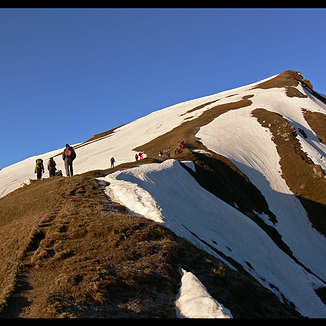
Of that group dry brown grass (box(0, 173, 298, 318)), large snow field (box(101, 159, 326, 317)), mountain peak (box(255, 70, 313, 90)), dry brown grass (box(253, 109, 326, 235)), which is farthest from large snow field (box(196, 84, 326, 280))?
dry brown grass (box(0, 173, 298, 318))

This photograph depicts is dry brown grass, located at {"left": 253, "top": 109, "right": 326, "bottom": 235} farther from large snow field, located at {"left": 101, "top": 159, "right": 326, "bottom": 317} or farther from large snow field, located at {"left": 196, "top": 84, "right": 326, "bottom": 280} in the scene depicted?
large snow field, located at {"left": 101, "top": 159, "right": 326, "bottom": 317}

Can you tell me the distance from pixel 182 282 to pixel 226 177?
40.5 meters

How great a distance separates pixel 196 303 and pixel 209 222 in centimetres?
1920

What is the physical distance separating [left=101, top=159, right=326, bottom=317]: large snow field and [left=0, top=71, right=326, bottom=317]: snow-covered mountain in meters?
0.12

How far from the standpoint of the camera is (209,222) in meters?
28.9

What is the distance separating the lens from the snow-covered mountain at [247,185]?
2511cm

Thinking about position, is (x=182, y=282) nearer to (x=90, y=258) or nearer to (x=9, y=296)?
(x=90, y=258)

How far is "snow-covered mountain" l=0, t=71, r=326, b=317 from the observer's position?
989 inches

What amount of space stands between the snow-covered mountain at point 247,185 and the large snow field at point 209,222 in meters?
0.12

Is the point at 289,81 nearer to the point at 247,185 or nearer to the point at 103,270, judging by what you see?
the point at 247,185

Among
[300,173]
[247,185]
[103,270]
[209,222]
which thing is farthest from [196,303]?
[300,173]

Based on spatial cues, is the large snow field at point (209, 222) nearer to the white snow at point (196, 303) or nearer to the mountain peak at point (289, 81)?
the white snow at point (196, 303)

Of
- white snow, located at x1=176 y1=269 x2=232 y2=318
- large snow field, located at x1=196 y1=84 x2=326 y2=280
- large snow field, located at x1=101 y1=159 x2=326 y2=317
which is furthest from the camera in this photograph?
large snow field, located at x1=196 y1=84 x2=326 y2=280

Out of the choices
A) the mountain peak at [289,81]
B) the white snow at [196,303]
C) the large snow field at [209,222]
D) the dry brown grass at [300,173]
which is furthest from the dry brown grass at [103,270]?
the mountain peak at [289,81]
